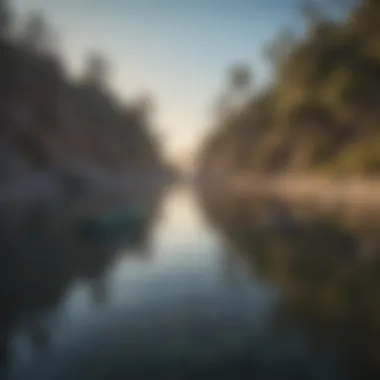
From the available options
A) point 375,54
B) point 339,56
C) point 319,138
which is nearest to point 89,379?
point 375,54

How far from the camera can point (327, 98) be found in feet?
121

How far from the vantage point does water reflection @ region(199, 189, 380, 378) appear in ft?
15.8

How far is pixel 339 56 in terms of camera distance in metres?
36.0

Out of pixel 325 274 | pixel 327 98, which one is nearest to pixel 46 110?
pixel 327 98

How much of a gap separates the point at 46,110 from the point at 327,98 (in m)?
25.6

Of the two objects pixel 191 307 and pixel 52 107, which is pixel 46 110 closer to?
pixel 52 107

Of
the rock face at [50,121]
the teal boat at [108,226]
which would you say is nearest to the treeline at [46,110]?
the rock face at [50,121]

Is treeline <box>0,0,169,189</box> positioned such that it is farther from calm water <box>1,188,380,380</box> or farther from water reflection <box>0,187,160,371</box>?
calm water <box>1,188,380,380</box>

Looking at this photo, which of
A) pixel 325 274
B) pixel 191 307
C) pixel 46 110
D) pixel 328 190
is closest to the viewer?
pixel 191 307

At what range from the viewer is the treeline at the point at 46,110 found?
33375mm

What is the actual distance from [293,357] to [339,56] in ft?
117

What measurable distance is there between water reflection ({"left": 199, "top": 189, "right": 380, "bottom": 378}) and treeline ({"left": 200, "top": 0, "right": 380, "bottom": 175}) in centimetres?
2013

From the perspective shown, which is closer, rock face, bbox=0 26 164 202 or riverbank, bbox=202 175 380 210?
riverbank, bbox=202 175 380 210

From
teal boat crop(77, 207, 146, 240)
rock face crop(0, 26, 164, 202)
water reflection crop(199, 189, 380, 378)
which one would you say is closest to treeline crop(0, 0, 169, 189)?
rock face crop(0, 26, 164, 202)
